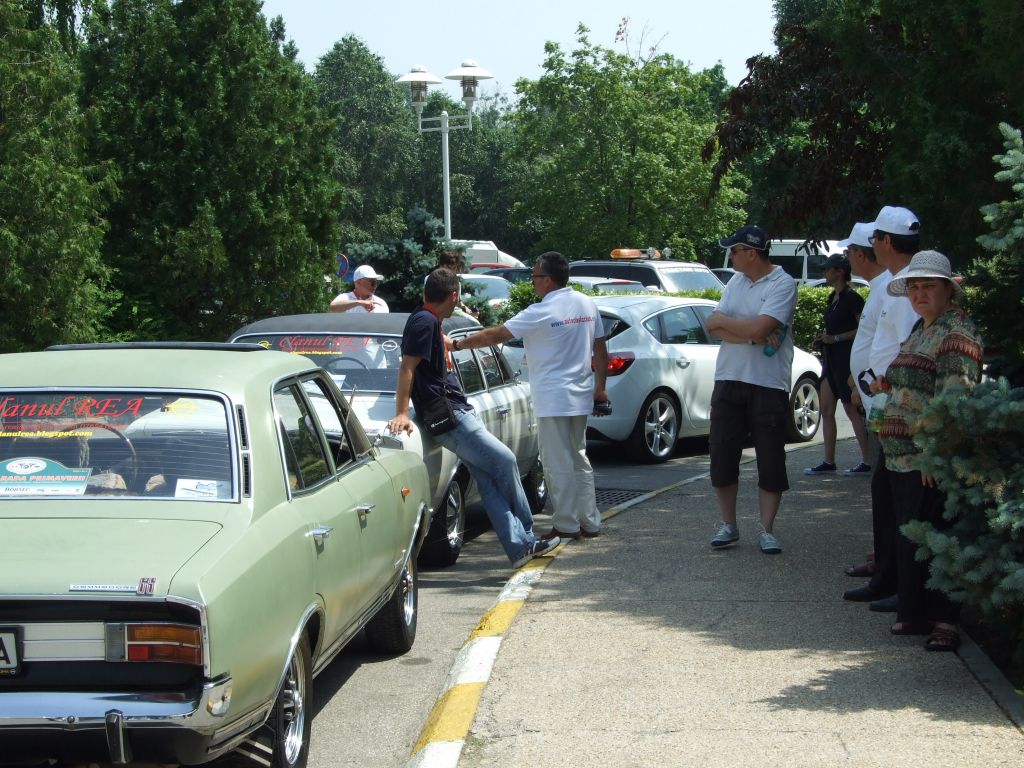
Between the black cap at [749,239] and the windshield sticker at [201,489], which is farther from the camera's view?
the black cap at [749,239]

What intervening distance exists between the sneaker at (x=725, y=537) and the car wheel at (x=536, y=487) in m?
2.37

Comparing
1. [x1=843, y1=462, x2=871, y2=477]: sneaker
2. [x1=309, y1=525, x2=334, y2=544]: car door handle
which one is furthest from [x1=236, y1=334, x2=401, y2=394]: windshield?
[x1=843, y1=462, x2=871, y2=477]: sneaker

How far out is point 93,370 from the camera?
4883mm

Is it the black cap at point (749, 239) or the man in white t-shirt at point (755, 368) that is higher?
the black cap at point (749, 239)

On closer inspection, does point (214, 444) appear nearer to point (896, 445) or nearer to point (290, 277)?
point (896, 445)

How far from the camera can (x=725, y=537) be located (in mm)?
8078

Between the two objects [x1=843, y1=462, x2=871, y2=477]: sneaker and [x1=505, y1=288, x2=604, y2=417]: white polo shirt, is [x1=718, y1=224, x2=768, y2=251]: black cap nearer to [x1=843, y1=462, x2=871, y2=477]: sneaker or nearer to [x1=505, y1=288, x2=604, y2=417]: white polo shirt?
[x1=505, y1=288, x2=604, y2=417]: white polo shirt

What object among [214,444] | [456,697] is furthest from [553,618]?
[214,444]

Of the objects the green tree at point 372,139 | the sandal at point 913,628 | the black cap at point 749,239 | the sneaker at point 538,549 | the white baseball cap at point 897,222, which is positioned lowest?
the sneaker at point 538,549

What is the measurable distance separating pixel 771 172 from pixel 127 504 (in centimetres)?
871

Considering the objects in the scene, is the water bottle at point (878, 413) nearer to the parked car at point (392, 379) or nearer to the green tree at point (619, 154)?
the parked car at point (392, 379)

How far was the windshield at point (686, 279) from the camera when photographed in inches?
926

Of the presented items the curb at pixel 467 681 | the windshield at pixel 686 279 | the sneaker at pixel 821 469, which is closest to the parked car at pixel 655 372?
the sneaker at pixel 821 469

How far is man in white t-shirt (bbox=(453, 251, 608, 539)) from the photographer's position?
825 centimetres
